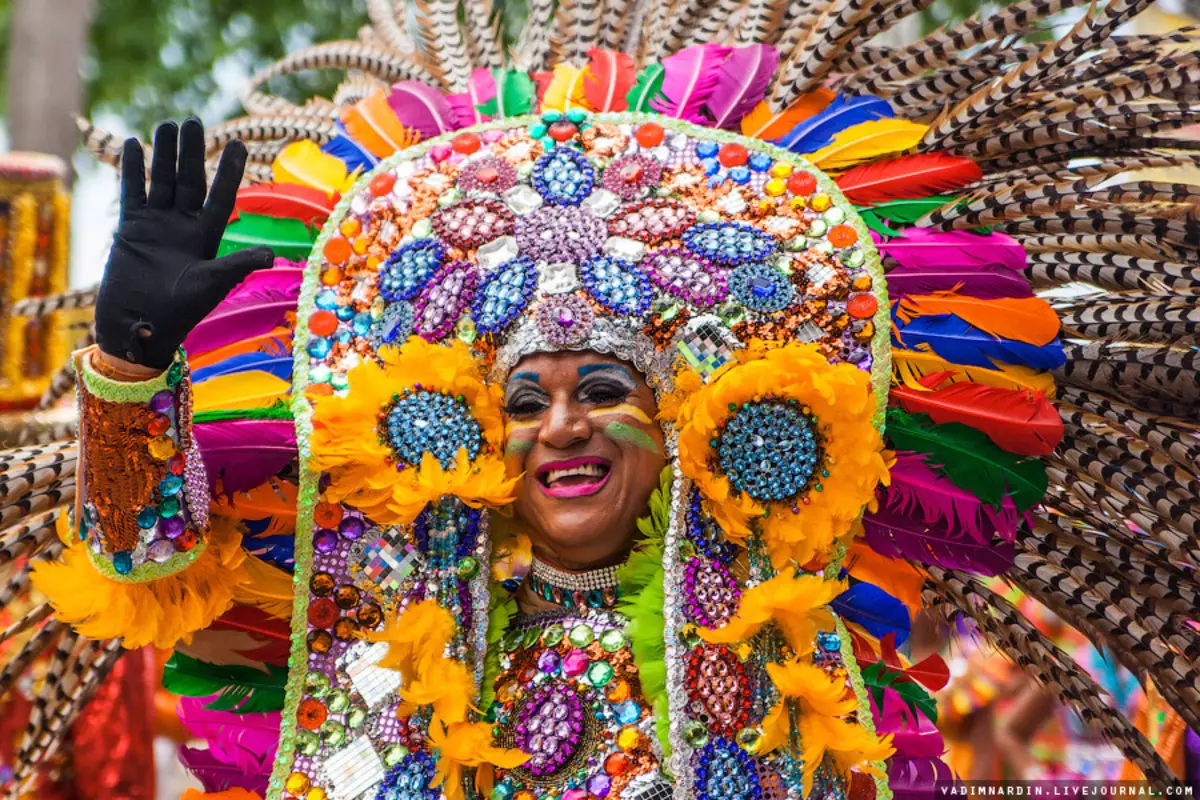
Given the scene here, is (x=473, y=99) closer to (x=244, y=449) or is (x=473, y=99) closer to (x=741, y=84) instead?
(x=741, y=84)

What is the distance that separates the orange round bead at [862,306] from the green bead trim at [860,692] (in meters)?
0.67

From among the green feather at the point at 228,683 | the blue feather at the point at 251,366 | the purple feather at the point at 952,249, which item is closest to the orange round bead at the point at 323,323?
the blue feather at the point at 251,366

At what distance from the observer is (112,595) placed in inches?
106

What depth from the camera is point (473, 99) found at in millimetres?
3438

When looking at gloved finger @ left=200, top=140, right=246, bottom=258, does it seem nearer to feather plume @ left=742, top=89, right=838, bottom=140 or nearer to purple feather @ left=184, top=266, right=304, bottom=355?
purple feather @ left=184, top=266, right=304, bottom=355

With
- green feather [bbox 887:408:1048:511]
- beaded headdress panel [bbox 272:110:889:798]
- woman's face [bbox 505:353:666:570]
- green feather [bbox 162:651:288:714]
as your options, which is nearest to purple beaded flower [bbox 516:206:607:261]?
beaded headdress panel [bbox 272:110:889:798]

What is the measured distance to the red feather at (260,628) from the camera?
3.12m

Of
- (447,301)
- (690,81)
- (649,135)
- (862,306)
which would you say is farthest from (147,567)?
(690,81)

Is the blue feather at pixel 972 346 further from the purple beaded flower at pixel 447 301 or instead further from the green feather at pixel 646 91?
the purple beaded flower at pixel 447 301

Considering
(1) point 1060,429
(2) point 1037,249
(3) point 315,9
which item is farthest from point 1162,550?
(3) point 315,9

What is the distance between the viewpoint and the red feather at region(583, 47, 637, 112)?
10.9ft

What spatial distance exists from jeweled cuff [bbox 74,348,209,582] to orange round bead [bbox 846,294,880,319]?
1.43 metres

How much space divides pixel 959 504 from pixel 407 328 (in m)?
1.30

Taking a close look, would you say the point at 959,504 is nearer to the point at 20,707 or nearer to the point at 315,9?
the point at 20,707
